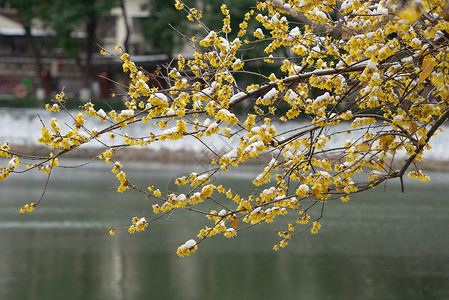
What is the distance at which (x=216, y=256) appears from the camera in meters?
9.11

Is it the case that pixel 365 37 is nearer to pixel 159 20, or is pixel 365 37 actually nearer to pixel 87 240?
pixel 87 240

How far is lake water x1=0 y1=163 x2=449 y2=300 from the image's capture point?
782cm

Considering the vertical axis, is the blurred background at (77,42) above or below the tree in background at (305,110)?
above

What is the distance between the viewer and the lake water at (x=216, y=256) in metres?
7.82

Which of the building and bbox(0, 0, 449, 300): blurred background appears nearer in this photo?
bbox(0, 0, 449, 300): blurred background

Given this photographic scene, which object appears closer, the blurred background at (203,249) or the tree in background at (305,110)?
the tree in background at (305,110)

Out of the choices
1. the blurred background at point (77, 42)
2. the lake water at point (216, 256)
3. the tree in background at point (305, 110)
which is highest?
the blurred background at point (77, 42)

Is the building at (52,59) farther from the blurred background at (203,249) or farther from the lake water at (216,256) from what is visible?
the lake water at (216,256)

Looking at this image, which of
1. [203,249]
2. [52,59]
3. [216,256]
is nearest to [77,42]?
[52,59]

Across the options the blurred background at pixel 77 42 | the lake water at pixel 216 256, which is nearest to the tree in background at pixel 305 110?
the lake water at pixel 216 256

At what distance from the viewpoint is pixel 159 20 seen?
2108 cm

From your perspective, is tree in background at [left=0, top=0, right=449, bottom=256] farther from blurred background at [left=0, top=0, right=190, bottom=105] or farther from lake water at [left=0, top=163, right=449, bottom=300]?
blurred background at [left=0, top=0, right=190, bottom=105]

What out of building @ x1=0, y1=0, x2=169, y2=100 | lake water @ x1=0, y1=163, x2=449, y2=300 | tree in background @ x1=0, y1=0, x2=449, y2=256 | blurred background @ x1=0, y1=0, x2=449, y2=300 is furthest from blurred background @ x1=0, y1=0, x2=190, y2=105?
tree in background @ x1=0, y1=0, x2=449, y2=256

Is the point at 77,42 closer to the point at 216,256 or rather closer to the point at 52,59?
Result: the point at 52,59
